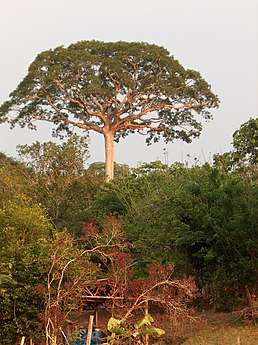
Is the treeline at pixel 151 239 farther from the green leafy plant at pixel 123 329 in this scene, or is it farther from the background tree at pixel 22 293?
the green leafy plant at pixel 123 329

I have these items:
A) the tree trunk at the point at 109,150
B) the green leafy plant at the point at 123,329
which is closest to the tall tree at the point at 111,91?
the tree trunk at the point at 109,150

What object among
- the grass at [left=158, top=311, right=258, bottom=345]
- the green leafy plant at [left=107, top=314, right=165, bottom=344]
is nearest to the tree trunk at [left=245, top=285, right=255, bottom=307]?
the grass at [left=158, top=311, right=258, bottom=345]

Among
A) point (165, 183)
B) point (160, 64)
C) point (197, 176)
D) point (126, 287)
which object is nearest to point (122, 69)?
point (160, 64)

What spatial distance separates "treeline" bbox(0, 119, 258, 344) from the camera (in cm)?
1112

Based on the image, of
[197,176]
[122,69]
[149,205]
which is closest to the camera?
[197,176]

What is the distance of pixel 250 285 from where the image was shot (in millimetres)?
12789

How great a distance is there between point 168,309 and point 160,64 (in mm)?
13914

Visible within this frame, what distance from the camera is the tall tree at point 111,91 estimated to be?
21109 mm

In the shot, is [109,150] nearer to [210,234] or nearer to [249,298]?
[210,234]

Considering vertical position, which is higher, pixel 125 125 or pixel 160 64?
pixel 160 64

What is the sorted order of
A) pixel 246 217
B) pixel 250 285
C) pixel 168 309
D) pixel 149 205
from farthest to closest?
pixel 149 205, pixel 250 285, pixel 246 217, pixel 168 309

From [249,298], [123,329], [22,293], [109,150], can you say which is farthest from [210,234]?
[109,150]

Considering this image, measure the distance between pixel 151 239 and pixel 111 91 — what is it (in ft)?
28.1

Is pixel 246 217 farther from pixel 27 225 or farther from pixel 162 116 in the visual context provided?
pixel 162 116
